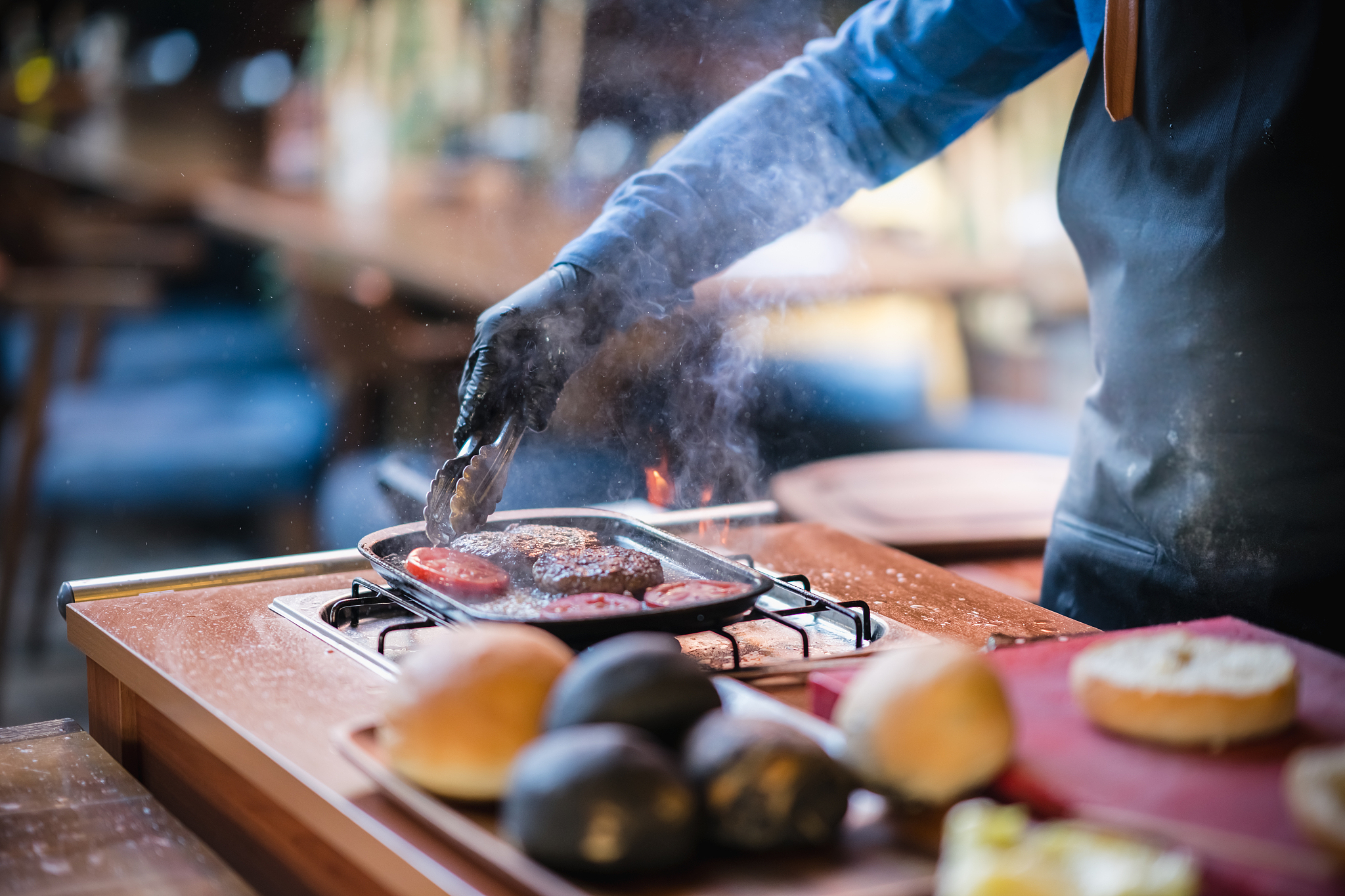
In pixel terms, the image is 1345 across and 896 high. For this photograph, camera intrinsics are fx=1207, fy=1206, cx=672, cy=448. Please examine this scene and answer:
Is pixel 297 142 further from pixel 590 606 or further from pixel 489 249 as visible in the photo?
pixel 590 606

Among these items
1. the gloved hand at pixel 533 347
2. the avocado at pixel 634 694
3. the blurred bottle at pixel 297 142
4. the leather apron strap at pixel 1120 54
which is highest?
the blurred bottle at pixel 297 142

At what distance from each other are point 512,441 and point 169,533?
4.38m

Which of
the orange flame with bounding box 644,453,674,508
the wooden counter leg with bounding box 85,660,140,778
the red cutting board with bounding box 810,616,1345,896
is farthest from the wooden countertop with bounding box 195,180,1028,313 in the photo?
the red cutting board with bounding box 810,616,1345,896

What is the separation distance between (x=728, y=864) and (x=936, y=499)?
189 centimetres

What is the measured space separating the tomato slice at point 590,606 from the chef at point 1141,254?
407 mm

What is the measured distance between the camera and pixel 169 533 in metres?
5.47

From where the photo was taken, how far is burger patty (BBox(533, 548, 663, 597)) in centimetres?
132

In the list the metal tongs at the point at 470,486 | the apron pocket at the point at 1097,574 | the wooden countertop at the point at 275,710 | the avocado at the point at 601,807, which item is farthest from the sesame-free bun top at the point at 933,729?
the apron pocket at the point at 1097,574

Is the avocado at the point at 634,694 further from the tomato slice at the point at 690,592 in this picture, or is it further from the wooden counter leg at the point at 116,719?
the wooden counter leg at the point at 116,719

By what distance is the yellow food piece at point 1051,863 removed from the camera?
2.15 ft

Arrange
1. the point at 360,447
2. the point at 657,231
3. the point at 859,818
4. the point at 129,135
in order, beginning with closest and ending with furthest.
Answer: the point at 859,818 → the point at 657,231 → the point at 360,447 → the point at 129,135

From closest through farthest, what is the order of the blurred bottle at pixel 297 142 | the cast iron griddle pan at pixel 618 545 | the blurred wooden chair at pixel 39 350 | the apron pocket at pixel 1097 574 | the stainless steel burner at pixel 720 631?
1. the cast iron griddle pan at pixel 618 545
2. the stainless steel burner at pixel 720 631
3. the apron pocket at pixel 1097 574
4. the blurred wooden chair at pixel 39 350
5. the blurred bottle at pixel 297 142

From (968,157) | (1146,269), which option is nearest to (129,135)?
(968,157)

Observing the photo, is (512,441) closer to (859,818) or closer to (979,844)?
(859,818)
